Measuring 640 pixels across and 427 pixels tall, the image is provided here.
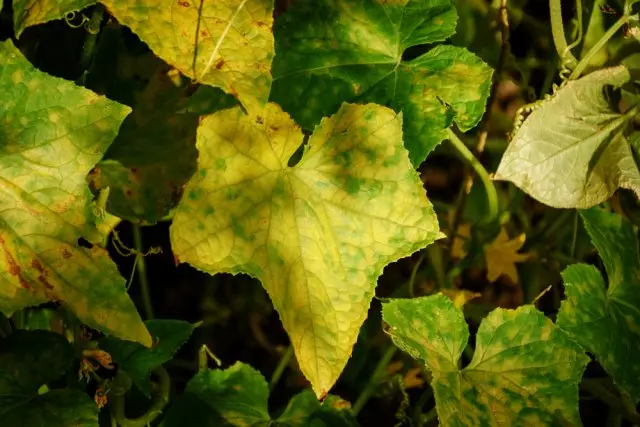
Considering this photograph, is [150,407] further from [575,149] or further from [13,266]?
[575,149]

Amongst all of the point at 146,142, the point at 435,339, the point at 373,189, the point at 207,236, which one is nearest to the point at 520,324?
the point at 435,339

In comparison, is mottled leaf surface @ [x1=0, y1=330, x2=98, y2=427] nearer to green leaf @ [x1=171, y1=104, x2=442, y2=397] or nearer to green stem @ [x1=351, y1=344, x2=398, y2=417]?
green leaf @ [x1=171, y1=104, x2=442, y2=397]

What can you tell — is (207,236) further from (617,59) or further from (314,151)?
(617,59)

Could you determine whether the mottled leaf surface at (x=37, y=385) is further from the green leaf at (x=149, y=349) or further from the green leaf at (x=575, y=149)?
the green leaf at (x=575, y=149)

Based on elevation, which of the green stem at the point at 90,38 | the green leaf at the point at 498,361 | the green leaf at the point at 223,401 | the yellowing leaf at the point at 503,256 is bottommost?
the green leaf at the point at 223,401

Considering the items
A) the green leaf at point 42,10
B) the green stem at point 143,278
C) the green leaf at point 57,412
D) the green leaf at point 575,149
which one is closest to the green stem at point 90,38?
the green leaf at point 42,10

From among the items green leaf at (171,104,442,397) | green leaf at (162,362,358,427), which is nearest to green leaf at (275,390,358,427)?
green leaf at (162,362,358,427)
